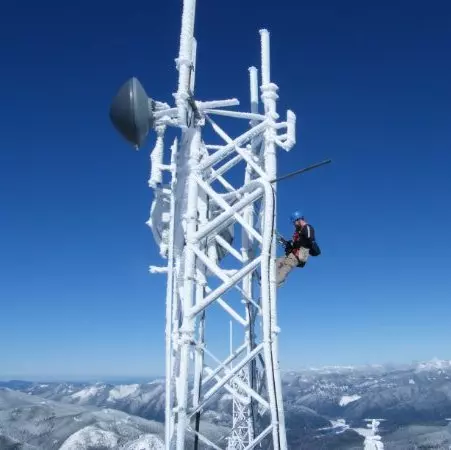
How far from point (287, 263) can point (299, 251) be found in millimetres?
364

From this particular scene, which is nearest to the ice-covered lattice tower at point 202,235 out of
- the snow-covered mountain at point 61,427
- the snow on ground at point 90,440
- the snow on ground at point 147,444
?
the snow on ground at point 147,444

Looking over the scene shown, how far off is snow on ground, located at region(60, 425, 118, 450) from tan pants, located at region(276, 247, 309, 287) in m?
118

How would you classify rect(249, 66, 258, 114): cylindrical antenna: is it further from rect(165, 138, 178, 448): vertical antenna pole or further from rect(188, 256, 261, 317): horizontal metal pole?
rect(188, 256, 261, 317): horizontal metal pole

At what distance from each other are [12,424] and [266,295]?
13581 cm

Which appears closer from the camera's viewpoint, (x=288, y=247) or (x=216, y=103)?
(x=216, y=103)

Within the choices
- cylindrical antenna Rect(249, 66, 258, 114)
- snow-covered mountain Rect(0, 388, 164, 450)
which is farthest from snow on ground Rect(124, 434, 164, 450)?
cylindrical antenna Rect(249, 66, 258, 114)

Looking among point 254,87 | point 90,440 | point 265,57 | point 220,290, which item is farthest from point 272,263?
point 90,440

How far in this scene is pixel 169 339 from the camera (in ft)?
23.7

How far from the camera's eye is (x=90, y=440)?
115 meters

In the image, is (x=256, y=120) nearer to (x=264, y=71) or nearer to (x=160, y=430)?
(x=264, y=71)

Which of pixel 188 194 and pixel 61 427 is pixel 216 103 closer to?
pixel 188 194

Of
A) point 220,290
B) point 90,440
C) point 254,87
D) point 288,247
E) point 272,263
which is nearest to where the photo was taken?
point 220,290

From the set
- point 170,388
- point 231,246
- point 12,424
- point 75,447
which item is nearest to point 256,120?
point 231,246

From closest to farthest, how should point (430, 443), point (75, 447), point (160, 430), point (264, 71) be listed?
point (264, 71) → point (75, 447) → point (160, 430) → point (430, 443)
